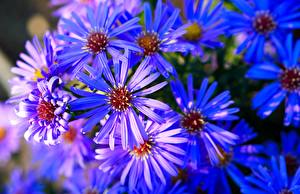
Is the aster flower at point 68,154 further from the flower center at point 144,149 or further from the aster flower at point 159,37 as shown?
the aster flower at point 159,37

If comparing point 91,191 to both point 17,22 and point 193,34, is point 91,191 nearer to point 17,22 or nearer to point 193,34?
point 193,34

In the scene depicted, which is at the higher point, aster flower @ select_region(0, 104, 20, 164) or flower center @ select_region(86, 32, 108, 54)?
aster flower @ select_region(0, 104, 20, 164)

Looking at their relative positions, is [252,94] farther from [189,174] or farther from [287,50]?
[189,174]

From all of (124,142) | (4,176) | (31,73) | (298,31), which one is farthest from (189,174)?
(4,176)

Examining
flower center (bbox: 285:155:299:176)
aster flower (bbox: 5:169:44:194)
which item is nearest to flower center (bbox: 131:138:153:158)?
flower center (bbox: 285:155:299:176)

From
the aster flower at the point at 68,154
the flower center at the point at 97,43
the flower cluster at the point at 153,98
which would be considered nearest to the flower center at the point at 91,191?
the flower cluster at the point at 153,98

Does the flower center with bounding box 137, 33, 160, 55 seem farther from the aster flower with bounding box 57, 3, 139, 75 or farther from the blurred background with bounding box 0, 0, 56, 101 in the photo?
the blurred background with bounding box 0, 0, 56, 101

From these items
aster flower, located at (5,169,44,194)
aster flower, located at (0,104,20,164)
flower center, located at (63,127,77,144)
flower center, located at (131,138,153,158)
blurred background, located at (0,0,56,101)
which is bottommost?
flower center, located at (131,138,153,158)
